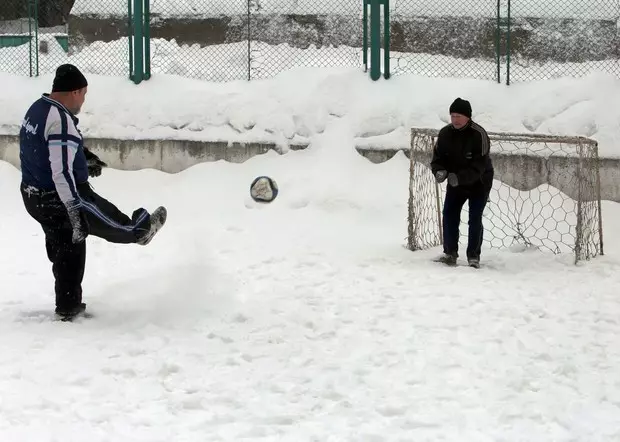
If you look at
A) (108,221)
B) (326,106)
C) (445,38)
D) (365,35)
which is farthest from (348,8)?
(108,221)

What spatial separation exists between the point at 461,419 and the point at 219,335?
1733mm

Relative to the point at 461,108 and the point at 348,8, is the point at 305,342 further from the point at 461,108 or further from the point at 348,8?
the point at 348,8

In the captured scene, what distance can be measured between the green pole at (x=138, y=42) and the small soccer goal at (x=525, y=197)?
384cm

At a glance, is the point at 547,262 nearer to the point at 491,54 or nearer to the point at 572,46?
the point at 491,54

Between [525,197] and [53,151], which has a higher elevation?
[53,151]

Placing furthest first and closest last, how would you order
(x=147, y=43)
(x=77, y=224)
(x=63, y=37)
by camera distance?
1. (x=63, y=37)
2. (x=147, y=43)
3. (x=77, y=224)

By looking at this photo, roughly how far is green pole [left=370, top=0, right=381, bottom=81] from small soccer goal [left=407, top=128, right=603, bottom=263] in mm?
1354

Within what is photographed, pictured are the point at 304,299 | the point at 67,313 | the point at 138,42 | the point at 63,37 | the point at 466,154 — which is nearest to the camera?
the point at 67,313

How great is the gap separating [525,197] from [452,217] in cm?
199

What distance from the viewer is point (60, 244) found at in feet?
16.0

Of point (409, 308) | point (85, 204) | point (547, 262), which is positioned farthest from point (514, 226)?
point (85, 204)

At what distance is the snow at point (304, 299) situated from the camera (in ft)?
11.5

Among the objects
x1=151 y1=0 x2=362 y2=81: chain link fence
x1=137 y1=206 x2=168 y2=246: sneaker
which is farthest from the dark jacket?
x1=151 y1=0 x2=362 y2=81: chain link fence

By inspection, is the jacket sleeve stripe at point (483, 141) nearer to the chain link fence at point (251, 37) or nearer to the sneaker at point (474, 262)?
the sneaker at point (474, 262)
